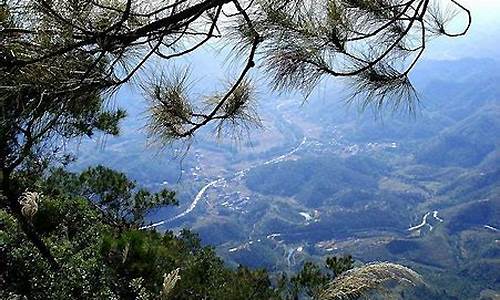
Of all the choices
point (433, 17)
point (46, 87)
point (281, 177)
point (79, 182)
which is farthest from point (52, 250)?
point (281, 177)

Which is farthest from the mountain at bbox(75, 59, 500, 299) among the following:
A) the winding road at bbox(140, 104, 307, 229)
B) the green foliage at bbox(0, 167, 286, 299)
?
the green foliage at bbox(0, 167, 286, 299)

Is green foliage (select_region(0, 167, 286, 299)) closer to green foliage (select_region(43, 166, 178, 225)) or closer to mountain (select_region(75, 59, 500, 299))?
green foliage (select_region(43, 166, 178, 225))

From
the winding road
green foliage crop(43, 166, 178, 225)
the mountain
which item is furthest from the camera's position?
the winding road

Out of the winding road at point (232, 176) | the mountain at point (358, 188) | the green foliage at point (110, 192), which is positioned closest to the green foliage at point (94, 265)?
the green foliage at point (110, 192)

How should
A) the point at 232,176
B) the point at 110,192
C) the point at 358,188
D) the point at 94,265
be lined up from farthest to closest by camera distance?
1. the point at 232,176
2. the point at 358,188
3. the point at 110,192
4. the point at 94,265

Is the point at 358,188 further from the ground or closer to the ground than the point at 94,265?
closer to the ground

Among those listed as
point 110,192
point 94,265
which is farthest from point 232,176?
point 94,265

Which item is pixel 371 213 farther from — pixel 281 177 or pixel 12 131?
pixel 12 131

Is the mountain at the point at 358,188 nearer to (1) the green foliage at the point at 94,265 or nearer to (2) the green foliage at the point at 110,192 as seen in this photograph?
(2) the green foliage at the point at 110,192

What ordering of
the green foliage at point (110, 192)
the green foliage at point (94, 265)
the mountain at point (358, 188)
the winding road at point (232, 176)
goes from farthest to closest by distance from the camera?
the winding road at point (232, 176)
the mountain at point (358, 188)
the green foliage at point (110, 192)
the green foliage at point (94, 265)

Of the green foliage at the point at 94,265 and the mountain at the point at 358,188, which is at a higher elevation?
the green foliage at the point at 94,265

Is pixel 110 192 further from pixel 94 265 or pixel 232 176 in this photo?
pixel 232 176
